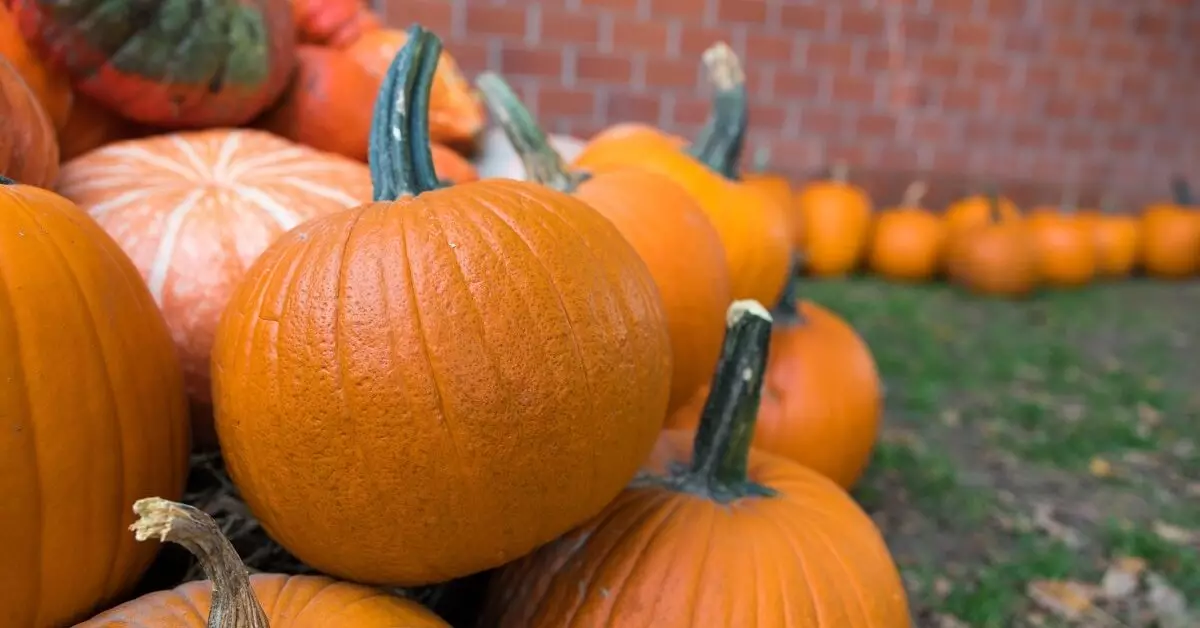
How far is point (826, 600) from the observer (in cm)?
71

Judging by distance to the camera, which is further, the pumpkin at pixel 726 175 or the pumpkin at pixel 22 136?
the pumpkin at pixel 726 175

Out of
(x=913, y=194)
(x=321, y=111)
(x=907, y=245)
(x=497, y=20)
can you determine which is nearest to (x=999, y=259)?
(x=907, y=245)

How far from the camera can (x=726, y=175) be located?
4.01 ft

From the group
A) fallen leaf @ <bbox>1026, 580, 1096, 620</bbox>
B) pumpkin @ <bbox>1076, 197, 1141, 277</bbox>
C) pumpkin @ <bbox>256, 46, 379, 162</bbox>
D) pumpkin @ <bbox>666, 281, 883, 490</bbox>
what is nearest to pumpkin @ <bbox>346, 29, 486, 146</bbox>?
pumpkin @ <bbox>256, 46, 379, 162</bbox>

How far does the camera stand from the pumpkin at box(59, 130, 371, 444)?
2.60 feet

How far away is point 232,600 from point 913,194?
3.93 m

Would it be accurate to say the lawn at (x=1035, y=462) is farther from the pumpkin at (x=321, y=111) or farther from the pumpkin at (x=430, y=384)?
the pumpkin at (x=321, y=111)

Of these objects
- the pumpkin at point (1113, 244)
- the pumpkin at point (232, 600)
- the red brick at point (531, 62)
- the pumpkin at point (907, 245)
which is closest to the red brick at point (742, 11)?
the red brick at point (531, 62)

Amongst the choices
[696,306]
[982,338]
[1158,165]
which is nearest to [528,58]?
[982,338]

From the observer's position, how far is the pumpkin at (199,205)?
31.2 inches

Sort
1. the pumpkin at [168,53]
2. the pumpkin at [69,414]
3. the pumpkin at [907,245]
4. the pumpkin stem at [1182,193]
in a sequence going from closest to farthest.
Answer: the pumpkin at [69,414], the pumpkin at [168,53], the pumpkin at [907,245], the pumpkin stem at [1182,193]

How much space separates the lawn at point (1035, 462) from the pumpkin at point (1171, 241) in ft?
2.96

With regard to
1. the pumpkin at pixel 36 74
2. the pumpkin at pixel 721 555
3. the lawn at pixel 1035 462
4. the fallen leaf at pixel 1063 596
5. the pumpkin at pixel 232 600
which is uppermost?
the pumpkin at pixel 36 74

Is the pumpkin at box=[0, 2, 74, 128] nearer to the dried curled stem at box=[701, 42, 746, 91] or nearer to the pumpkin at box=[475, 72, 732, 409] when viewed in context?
the pumpkin at box=[475, 72, 732, 409]
